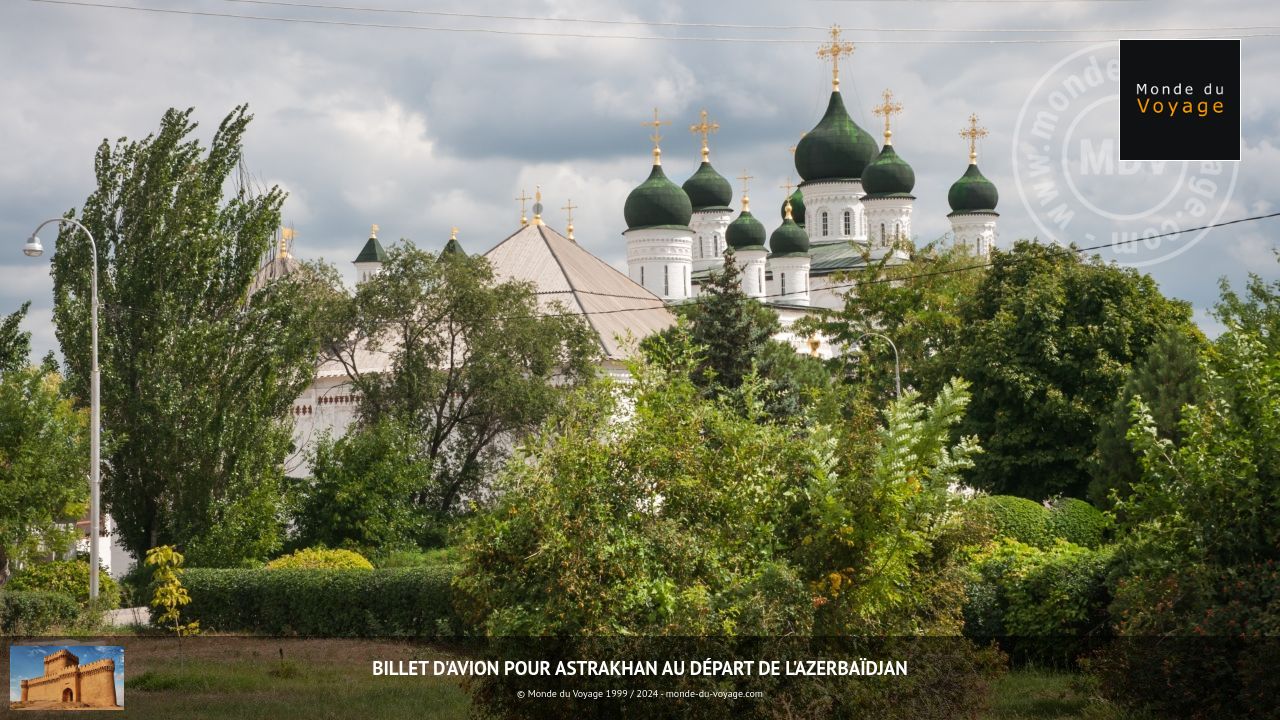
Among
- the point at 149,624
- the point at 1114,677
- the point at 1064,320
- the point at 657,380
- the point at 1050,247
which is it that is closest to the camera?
the point at 657,380

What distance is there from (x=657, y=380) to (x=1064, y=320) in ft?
76.4

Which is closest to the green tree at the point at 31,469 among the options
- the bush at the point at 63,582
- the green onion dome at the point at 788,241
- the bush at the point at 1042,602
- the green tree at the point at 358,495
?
the bush at the point at 63,582

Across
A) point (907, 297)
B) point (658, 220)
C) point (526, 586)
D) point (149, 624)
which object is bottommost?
point (149, 624)

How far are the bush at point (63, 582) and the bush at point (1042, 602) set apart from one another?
14.7m

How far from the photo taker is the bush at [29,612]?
21000 mm

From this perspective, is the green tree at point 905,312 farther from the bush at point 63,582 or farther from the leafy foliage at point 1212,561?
the leafy foliage at point 1212,561

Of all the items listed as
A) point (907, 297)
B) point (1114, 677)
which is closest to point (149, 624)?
point (1114, 677)

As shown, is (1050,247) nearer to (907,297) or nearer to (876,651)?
(907,297)

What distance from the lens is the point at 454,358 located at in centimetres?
3784

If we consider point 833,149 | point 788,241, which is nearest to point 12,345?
point 788,241

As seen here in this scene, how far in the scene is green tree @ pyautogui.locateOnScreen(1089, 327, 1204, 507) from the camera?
2422cm

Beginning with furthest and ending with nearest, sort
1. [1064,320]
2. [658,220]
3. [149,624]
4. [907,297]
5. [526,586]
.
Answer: [658,220] → [907,297] → [1064,320] → [149,624] → [526,586]

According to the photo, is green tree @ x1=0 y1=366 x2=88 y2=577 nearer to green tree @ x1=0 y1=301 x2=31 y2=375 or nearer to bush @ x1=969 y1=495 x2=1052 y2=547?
green tree @ x1=0 y1=301 x2=31 y2=375

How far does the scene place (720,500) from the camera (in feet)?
35.2
